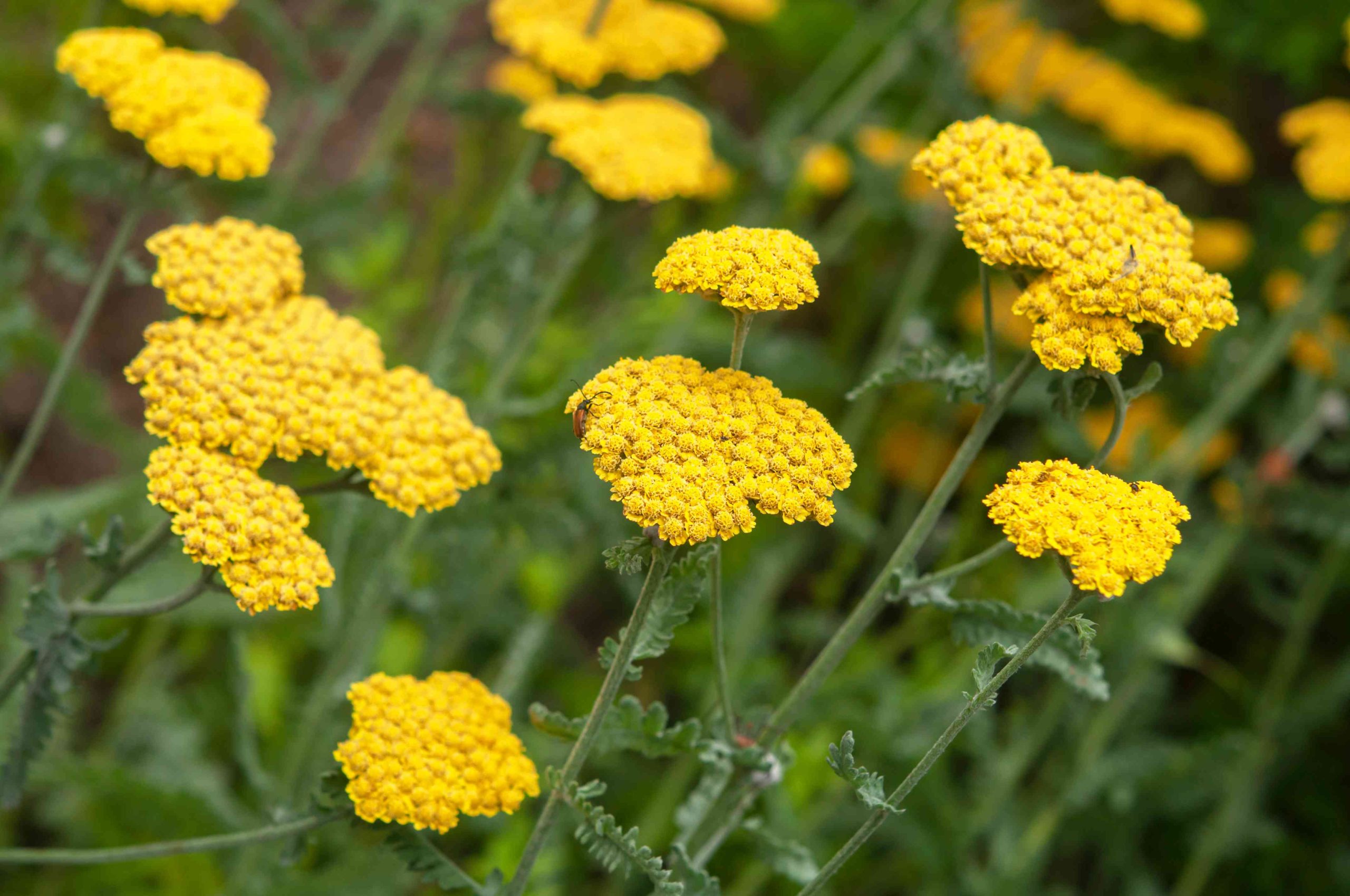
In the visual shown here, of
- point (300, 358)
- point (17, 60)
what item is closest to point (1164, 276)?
point (300, 358)

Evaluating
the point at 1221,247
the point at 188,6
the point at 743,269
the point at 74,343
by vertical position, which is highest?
the point at 743,269

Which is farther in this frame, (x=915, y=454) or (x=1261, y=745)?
(x=915, y=454)

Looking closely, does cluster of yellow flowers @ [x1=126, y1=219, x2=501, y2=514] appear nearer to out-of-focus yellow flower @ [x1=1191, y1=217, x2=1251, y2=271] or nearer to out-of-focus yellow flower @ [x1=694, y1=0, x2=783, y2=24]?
Result: out-of-focus yellow flower @ [x1=694, y1=0, x2=783, y2=24]

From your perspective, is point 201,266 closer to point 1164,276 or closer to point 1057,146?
point 1164,276

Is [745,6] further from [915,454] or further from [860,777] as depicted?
[860,777]

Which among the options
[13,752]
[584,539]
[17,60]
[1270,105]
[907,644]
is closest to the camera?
[13,752]

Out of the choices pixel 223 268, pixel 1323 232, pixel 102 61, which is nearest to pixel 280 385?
pixel 223 268
